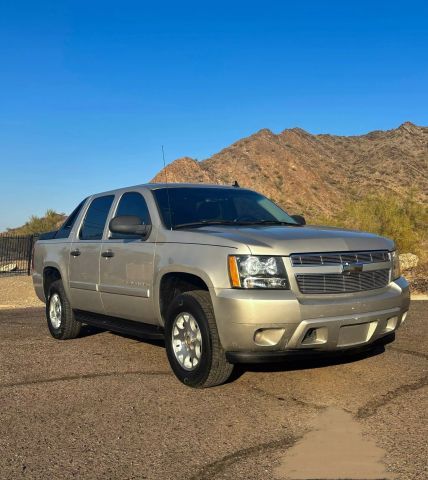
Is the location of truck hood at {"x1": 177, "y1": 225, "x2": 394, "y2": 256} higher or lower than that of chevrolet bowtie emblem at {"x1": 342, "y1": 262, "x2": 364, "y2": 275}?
higher

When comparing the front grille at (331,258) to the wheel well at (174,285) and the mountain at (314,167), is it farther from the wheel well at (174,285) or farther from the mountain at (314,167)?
the mountain at (314,167)

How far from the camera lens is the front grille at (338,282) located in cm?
475

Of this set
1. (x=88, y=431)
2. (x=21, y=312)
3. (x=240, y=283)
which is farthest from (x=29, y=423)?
(x=21, y=312)

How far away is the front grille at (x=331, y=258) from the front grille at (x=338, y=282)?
100mm

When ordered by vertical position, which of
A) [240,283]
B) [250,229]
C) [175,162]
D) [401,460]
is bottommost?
[401,460]

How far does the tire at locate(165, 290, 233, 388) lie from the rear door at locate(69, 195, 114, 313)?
1.51m

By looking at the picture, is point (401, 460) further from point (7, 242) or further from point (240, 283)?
point (7, 242)

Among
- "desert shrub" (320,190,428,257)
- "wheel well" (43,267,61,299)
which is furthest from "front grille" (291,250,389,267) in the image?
"desert shrub" (320,190,428,257)

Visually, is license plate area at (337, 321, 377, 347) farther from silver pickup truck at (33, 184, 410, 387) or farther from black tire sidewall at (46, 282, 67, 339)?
black tire sidewall at (46, 282, 67, 339)

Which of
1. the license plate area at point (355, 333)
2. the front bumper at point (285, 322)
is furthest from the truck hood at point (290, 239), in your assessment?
the license plate area at point (355, 333)

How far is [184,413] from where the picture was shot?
4496mm

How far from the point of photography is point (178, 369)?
208 inches

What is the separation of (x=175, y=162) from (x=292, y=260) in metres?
46.9

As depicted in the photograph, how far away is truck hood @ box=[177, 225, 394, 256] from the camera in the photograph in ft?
15.6
